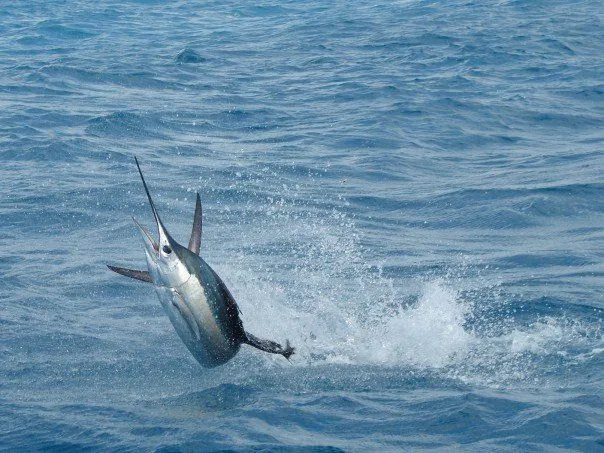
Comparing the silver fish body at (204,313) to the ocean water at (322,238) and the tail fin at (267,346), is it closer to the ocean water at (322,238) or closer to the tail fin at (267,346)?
the tail fin at (267,346)

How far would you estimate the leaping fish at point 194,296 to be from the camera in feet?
20.2

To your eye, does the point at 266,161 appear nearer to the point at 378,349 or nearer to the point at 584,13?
the point at 378,349

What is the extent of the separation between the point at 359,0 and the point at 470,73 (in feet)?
41.9

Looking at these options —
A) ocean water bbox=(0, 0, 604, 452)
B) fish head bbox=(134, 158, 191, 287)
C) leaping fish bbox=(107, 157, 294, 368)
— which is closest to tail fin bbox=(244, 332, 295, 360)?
leaping fish bbox=(107, 157, 294, 368)

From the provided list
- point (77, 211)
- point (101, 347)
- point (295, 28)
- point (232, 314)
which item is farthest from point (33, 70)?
point (232, 314)

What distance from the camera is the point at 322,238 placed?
1088 centimetres

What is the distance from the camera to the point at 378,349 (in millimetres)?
7945

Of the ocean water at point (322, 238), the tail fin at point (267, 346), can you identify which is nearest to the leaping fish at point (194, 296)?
the tail fin at point (267, 346)

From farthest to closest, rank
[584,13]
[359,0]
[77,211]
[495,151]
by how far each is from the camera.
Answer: [359,0] < [584,13] < [495,151] < [77,211]

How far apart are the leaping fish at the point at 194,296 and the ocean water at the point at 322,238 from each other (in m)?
0.54

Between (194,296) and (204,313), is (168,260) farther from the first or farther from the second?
(204,313)

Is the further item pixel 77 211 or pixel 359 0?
pixel 359 0

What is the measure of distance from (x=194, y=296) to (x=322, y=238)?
15.7 ft

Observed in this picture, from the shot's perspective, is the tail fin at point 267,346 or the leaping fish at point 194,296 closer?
the leaping fish at point 194,296
